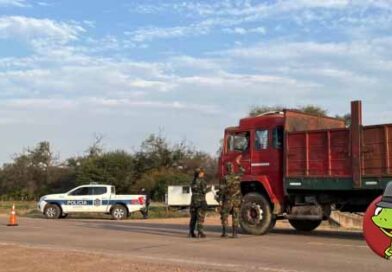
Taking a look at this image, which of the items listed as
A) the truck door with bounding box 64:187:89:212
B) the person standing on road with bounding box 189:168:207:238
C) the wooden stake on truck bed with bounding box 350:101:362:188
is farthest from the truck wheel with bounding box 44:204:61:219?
the wooden stake on truck bed with bounding box 350:101:362:188

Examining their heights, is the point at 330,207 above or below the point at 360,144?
below

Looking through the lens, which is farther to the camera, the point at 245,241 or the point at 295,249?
the point at 245,241

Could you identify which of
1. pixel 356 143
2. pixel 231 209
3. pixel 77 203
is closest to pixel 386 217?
pixel 356 143

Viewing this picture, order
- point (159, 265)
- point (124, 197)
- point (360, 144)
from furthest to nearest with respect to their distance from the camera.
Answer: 1. point (124, 197)
2. point (360, 144)
3. point (159, 265)

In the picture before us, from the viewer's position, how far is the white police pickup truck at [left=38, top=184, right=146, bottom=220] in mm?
31938

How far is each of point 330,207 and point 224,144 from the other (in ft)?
11.9

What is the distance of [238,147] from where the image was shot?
58.9ft

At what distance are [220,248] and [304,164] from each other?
12.2 ft

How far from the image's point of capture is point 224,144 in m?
18.2

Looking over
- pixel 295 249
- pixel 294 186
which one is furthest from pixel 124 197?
pixel 295 249

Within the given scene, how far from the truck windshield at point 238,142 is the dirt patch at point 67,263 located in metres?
6.48

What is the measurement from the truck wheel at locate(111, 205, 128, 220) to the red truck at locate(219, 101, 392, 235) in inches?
580

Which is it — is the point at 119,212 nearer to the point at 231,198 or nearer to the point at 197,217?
the point at 197,217

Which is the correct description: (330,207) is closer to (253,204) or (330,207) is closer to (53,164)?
(253,204)
